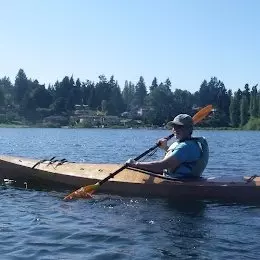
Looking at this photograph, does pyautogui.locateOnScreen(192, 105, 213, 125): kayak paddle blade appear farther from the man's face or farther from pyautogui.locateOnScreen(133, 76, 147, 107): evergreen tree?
pyautogui.locateOnScreen(133, 76, 147, 107): evergreen tree

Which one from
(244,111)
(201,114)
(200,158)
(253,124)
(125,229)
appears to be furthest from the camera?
(244,111)

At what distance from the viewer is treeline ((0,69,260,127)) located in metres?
127

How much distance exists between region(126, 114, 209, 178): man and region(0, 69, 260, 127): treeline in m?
108

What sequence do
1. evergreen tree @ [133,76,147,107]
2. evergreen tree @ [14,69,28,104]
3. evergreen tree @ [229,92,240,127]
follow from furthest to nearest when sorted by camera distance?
evergreen tree @ [133,76,147,107] < evergreen tree @ [14,69,28,104] < evergreen tree @ [229,92,240,127]

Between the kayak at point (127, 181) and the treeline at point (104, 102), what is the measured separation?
4174 inches

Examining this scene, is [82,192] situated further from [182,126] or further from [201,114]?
[201,114]

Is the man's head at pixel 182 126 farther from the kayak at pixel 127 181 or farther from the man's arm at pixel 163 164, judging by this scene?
the kayak at pixel 127 181

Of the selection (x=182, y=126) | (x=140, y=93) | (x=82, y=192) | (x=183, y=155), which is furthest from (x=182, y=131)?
(x=140, y=93)

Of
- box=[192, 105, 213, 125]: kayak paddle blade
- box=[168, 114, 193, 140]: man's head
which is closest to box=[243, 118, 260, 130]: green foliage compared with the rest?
box=[192, 105, 213, 125]: kayak paddle blade

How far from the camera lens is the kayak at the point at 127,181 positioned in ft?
36.0

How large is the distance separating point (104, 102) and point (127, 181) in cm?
12832

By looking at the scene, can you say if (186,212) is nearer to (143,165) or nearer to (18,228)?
(143,165)

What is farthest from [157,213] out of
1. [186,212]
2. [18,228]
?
[18,228]

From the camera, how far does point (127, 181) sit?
38.6ft
